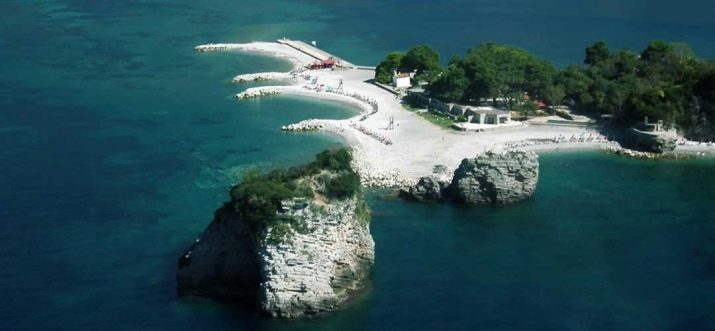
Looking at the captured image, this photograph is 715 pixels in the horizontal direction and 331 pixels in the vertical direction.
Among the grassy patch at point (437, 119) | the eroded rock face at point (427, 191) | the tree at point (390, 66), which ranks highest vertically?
the tree at point (390, 66)

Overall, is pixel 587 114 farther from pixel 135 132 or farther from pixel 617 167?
pixel 135 132

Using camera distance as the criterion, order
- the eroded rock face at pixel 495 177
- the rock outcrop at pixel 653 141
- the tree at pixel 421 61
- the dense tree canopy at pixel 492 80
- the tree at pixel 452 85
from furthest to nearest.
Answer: the tree at pixel 421 61 → the tree at pixel 452 85 → the dense tree canopy at pixel 492 80 → the rock outcrop at pixel 653 141 → the eroded rock face at pixel 495 177

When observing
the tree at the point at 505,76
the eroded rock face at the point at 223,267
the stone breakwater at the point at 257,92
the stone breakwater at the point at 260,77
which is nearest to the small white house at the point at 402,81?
the tree at the point at 505,76

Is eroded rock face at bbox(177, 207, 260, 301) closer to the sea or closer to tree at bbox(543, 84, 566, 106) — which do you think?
the sea

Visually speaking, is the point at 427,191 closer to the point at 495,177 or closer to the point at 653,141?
the point at 495,177

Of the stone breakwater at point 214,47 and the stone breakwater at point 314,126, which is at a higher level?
the stone breakwater at point 214,47

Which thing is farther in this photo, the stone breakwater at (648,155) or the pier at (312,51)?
the pier at (312,51)

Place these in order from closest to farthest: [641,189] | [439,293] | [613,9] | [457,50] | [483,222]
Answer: [439,293]
[483,222]
[641,189]
[457,50]
[613,9]

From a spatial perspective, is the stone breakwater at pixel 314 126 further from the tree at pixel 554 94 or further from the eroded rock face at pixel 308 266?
the eroded rock face at pixel 308 266

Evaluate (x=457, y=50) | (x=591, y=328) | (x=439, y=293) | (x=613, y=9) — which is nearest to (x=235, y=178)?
(x=439, y=293)
